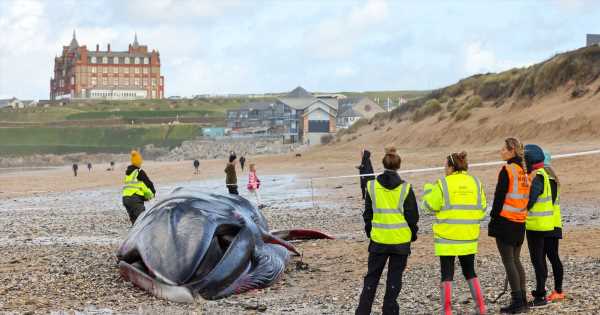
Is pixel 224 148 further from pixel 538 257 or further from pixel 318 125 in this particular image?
pixel 538 257

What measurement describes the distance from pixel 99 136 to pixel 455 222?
137612mm

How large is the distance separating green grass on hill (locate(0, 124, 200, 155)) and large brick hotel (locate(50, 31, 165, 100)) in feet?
105

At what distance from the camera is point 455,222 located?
27.2 feet

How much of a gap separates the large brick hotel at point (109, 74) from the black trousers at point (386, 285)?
16942 cm

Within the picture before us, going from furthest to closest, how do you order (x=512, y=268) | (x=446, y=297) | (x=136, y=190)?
(x=136, y=190) → (x=512, y=268) → (x=446, y=297)

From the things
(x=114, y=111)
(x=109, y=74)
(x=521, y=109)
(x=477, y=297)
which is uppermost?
(x=109, y=74)

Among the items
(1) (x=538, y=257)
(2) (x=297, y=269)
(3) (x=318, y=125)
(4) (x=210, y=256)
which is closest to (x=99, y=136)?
(3) (x=318, y=125)

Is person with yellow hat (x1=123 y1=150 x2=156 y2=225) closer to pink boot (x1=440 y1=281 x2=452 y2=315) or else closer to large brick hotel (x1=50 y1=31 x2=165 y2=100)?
pink boot (x1=440 y1=281 x2=452 y2=315)

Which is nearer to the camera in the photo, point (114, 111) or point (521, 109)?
point (521, 109)

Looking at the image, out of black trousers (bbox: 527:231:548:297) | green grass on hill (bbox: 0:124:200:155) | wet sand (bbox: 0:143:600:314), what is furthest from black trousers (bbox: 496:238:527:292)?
green grass on hill (bbox: 0:124:200:155)

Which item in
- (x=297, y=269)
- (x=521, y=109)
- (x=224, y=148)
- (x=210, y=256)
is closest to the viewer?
(x=210, y=256)

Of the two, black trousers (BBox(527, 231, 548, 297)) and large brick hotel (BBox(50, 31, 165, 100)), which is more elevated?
large brick hotel (BBox(50, 31, 165, 100))

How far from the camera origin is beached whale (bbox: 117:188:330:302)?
917cm

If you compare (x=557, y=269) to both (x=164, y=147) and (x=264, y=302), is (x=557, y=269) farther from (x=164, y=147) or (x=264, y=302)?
(x=164, y=147)
